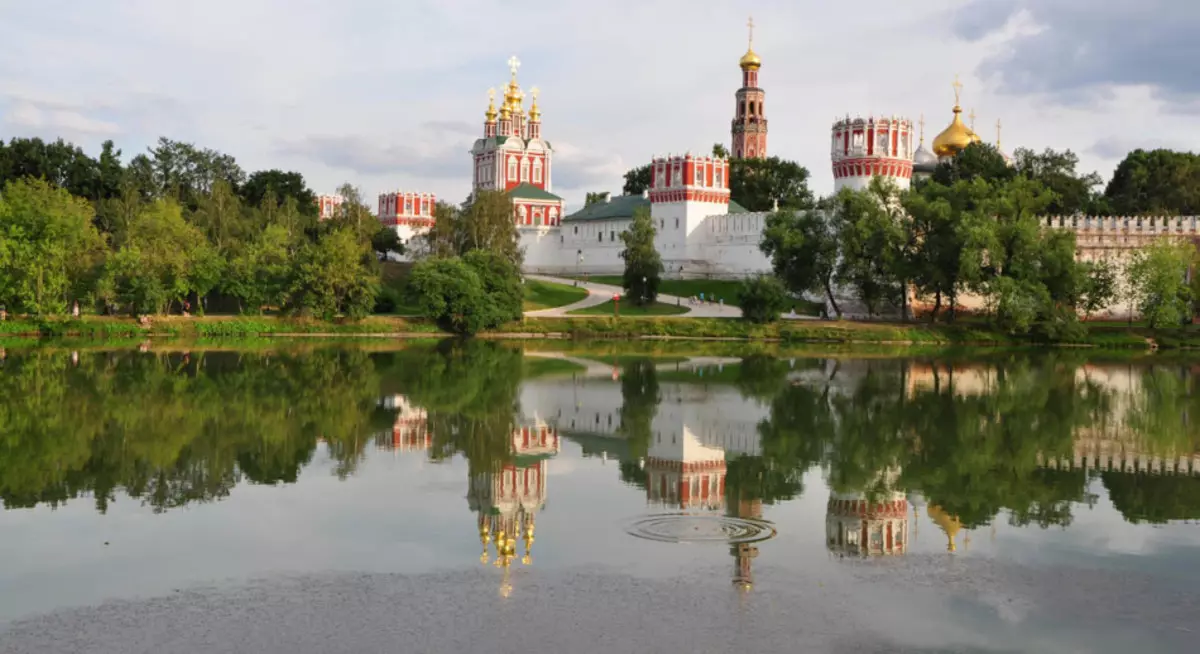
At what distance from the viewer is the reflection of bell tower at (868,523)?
39.4 ft

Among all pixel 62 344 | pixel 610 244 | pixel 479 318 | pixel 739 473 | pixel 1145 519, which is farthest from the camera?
pixel 610 244

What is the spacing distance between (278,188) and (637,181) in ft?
90.5

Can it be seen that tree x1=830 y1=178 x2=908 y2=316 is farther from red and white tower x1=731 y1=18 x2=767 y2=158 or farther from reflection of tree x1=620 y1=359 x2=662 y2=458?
red and white tower x1=731 y1=18 x2=767 y2=158

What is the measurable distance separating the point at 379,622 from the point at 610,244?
6331cm

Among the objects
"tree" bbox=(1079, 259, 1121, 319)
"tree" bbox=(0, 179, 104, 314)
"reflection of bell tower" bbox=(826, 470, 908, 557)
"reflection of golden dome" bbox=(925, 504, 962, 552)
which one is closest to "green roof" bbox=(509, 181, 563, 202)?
"tree" bbox=(0, 179, 104, 314)

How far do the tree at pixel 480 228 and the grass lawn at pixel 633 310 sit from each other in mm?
4955

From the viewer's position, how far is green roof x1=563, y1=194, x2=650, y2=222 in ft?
236

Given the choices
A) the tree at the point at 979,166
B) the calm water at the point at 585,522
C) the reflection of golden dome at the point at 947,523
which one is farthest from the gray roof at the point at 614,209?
the reflection of golden dome at the point at 947,523

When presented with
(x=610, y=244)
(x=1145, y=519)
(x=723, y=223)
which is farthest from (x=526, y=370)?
(x=610, y=244)

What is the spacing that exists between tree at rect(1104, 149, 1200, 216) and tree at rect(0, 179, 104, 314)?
4640cm

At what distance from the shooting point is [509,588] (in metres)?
10.3

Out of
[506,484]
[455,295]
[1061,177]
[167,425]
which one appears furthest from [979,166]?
[506,484]

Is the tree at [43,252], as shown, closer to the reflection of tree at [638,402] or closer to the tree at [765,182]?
the reflection of tree at [638,402]

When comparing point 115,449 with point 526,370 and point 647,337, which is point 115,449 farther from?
point 647,337
